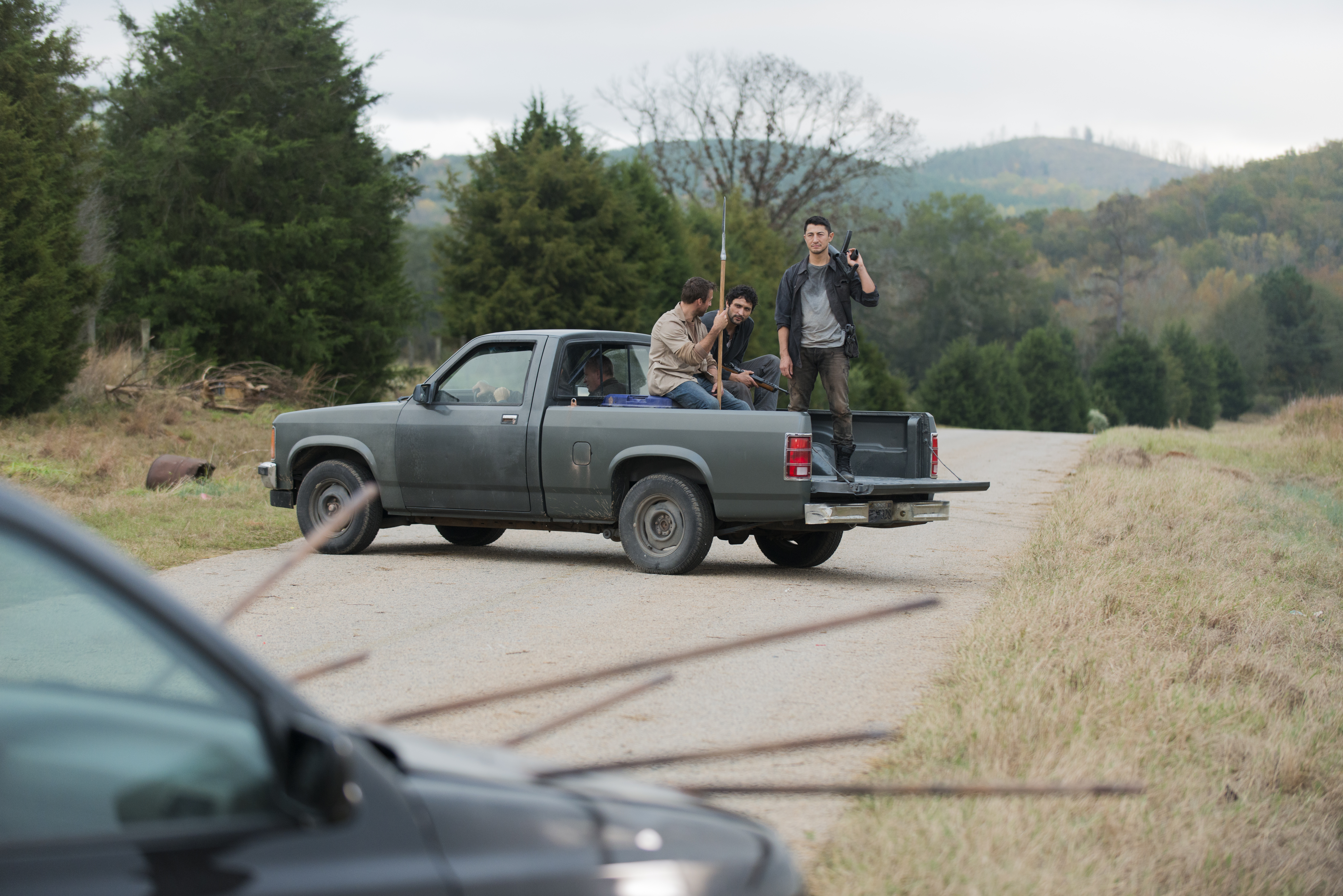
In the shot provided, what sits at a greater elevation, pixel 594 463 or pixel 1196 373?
pixel 1196 373

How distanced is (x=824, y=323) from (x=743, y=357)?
1.45 m

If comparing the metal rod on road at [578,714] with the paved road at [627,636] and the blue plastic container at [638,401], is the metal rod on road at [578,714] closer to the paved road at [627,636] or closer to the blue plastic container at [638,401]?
the paved road at [627,636]

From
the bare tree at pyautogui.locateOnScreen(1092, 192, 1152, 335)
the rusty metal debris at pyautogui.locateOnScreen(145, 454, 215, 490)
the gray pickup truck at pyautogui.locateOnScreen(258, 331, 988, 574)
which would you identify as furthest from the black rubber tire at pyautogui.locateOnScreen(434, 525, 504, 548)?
the bare tree at pyautogui.locateOnScreen(1092, 192, 1152, 335)

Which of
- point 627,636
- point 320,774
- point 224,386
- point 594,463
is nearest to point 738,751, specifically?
point 320,774

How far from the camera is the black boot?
1032 cm

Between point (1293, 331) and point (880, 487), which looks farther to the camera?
point (1293, 331)

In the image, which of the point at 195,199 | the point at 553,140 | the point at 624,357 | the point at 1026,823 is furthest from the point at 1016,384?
the point at 1026,823

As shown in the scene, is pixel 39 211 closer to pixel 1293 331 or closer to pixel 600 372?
pixel 600 372

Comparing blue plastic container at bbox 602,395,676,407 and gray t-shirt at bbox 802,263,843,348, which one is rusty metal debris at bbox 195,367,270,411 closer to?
blue plastic container at bbox 602,395,676,407

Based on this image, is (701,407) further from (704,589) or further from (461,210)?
(461,210)

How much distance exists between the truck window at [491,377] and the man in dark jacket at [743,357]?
153 cm

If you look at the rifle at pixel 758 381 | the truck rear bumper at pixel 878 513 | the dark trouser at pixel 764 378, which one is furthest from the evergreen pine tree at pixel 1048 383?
the truck rear bumper at pixel 878 513

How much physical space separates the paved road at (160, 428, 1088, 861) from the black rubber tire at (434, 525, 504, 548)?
157 mm

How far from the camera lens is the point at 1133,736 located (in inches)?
195
